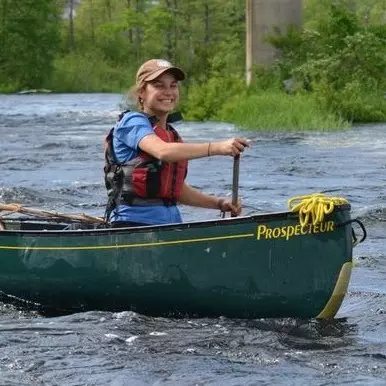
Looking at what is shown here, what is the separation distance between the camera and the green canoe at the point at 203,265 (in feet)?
23.9

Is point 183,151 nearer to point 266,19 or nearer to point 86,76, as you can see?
point 266,19

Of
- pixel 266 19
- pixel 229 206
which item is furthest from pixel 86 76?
pixel 229 206

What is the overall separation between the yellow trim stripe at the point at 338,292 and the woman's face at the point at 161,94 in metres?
1.45

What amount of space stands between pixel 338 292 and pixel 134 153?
4.92 ft

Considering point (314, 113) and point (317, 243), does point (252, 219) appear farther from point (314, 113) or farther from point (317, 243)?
point (314, 113)

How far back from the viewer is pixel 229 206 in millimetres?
8086

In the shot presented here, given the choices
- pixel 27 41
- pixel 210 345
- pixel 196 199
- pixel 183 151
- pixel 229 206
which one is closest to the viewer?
pixel 210 345

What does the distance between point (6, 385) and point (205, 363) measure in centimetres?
111

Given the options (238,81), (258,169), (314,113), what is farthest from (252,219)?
(238,81)

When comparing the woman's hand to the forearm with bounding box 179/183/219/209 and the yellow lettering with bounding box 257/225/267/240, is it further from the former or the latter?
the yellow lettering with bounding box 257/225/267/240

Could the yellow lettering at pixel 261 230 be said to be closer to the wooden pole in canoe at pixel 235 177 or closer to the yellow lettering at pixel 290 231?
the yellow lettering at pixel 290 231

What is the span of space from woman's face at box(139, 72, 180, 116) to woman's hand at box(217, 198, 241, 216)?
0.80 metres

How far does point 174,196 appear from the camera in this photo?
7871mm

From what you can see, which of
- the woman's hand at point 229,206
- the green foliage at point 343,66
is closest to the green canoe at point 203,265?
the woman's hand at point 229,206
